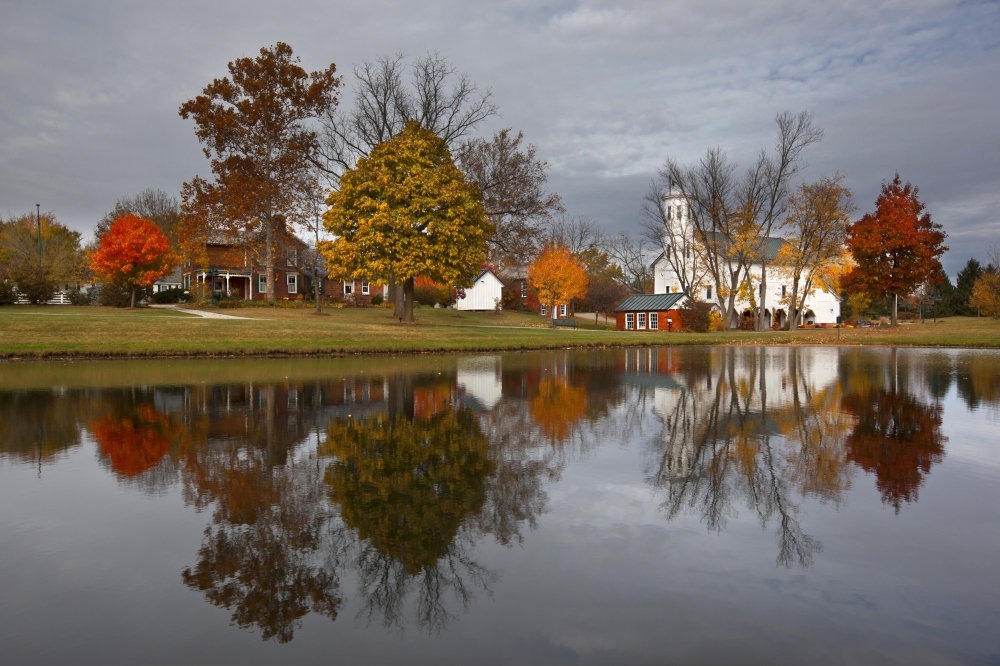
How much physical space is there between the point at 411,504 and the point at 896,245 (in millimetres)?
50994

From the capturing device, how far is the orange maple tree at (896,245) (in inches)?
1881

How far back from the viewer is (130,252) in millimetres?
49531

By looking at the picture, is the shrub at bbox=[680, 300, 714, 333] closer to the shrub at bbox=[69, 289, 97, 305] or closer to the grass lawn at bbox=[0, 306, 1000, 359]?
the grass lawn at bbox=[0, 306, 1000, 359]

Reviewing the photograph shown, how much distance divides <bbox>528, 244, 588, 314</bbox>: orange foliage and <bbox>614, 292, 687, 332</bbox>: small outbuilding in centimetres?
581

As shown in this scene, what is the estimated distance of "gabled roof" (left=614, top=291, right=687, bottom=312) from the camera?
6594 centimetres

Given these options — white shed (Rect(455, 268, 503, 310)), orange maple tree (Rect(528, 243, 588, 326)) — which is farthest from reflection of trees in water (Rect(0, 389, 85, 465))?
white shed (Rect(455, 268, 503, 310))

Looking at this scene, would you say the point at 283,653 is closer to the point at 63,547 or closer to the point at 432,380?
the point at 63,547

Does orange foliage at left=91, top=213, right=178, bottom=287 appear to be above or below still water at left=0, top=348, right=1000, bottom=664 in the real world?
above

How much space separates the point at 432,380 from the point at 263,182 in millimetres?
34834

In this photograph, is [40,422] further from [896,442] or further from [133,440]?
[896,442]

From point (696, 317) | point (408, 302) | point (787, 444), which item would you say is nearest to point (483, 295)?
point (696, 317)

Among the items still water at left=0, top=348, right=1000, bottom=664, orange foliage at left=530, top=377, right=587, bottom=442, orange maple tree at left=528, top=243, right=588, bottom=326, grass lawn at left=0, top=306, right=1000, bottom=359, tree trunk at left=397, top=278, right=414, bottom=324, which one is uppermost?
orange maple tree at left=528, top=243, right=588, bottom=326

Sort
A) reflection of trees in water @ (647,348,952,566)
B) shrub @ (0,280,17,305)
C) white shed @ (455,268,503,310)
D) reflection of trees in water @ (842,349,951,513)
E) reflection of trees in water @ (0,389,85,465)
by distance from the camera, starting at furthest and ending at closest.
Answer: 1. white shed @ (455,268,503,310)
2. shrub @ (0,280,17,305)
3. reflection of trees in water @ (0,389,85,465)
4. reflection of trees in water @ (842,349,951,513)
5. reflection of trees in water @ (647,348,952,566)

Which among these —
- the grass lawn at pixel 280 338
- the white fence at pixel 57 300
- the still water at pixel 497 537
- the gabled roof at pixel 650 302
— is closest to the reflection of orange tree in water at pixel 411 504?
the still water at pixel 497 537
